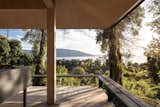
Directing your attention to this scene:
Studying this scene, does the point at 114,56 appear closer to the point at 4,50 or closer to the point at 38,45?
the point at 38,45

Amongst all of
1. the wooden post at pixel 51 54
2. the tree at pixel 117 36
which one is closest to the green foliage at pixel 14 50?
the tree at pixel 117 36

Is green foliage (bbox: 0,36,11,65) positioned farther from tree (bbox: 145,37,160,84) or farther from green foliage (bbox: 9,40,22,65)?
tree (bbox: 145,37,160,84)

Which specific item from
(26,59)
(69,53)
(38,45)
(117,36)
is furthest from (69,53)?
(117,36)

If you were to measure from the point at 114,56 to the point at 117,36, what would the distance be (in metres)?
0.97

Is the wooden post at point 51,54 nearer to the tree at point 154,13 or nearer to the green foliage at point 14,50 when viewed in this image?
the tree at point 154,13

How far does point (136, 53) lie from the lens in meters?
13.1

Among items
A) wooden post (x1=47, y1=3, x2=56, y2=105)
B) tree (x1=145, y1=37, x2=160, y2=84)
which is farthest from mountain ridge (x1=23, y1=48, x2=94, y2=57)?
wooden post (x1=47, y1=3, x2=56, y2=105)

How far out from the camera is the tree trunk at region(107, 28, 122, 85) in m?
13.0

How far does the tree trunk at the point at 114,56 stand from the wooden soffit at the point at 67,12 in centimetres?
372

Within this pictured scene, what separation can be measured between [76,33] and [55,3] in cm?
991

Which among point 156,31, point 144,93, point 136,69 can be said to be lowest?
point 144,93

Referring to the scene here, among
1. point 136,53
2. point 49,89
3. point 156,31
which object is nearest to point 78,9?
point 49,89

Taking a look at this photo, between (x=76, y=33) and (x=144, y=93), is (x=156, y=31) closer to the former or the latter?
(x=144, y=93)

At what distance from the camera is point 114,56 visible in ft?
43.7
